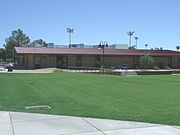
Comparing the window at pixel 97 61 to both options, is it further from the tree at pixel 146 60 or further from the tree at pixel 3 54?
the tree at pixel 3 54

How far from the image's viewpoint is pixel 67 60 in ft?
216

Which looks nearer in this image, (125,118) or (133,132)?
(133,132)

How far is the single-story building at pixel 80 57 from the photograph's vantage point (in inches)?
2472

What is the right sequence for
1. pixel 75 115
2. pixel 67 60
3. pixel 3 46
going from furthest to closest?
1. pixel 3 46
2. pixel 67 60
3. pixel 75 115

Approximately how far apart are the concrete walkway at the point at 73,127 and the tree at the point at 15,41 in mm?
103197

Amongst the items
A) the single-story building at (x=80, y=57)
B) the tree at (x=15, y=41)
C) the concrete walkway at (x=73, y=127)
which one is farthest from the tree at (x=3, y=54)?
the concrete walkway at (x=73, y=127)

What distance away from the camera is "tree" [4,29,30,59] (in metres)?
112

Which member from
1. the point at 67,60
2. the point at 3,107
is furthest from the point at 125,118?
the point at 67,60

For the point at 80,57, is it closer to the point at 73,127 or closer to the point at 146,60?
the point at 146,60

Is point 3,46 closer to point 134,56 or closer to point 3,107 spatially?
point 134,56

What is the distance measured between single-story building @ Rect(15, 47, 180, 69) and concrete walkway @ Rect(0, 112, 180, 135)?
50553 mm

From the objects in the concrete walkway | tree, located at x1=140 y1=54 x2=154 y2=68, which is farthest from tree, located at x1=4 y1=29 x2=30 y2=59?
the concrete walkway

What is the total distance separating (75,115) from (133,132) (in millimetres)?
2535

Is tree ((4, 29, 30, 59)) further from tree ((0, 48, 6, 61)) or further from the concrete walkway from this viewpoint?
the concrete walkway
